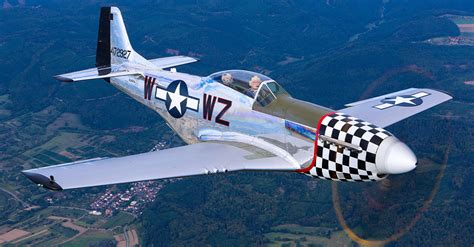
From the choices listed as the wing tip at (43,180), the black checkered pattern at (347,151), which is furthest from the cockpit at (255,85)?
the wing tip at (43,180)

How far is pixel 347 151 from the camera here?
48.6ft

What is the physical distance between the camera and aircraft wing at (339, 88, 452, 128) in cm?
1983

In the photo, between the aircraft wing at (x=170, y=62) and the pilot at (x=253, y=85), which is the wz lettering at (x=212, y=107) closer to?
the pilot at (x=253, y=85)

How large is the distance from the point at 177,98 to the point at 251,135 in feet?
15.4

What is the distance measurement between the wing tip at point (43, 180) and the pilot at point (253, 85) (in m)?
7.56

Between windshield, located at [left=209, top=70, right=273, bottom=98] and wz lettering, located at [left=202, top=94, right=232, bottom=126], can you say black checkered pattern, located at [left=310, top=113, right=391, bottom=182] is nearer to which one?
windshield, located at [left=209, top=70, right=273, bottom=98]

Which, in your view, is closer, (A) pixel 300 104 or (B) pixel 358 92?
(A) pixel 300 104

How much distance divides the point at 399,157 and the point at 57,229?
67.2m

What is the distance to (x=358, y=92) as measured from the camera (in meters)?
140

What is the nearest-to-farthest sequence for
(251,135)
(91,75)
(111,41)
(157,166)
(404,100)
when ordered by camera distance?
1. (157,166)
2. (251,135)
3. (404,100)
4. (91,75)
5. (111,41)

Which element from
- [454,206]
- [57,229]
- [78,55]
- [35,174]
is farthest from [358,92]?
[35,174]

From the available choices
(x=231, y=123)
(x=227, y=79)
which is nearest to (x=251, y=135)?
(x=231, y=123)

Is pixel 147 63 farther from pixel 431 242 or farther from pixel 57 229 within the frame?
pixel 57 229

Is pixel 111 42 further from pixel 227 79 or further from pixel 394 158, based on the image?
pixel 394 158
